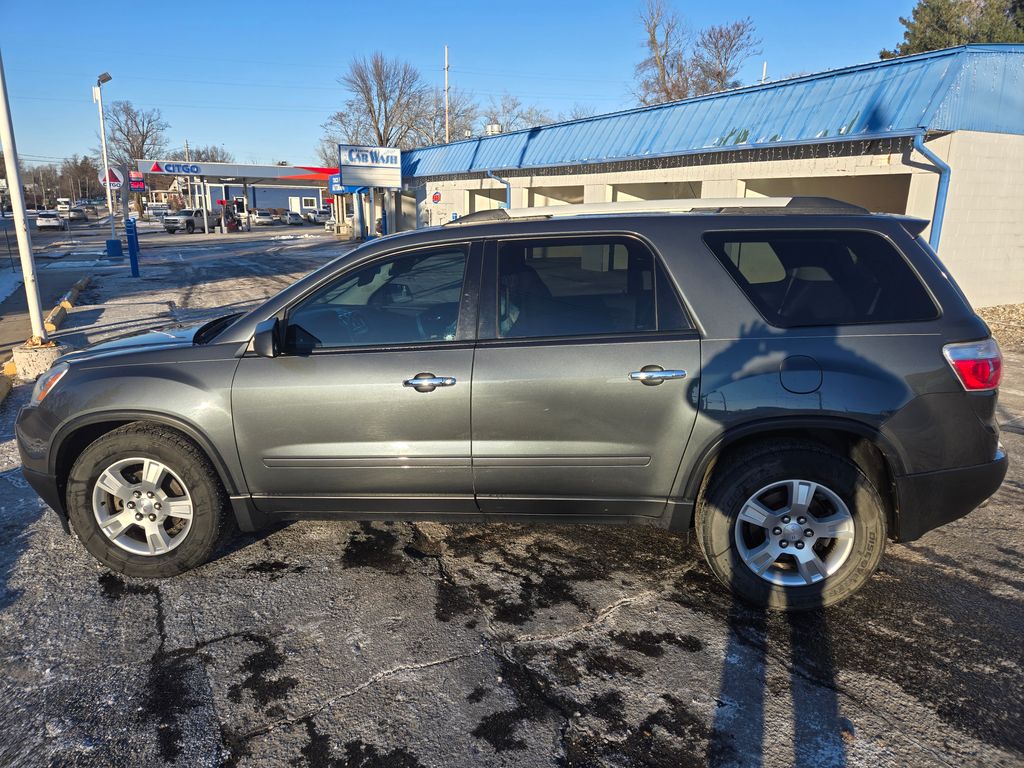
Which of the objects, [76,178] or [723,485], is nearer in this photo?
[723,485]

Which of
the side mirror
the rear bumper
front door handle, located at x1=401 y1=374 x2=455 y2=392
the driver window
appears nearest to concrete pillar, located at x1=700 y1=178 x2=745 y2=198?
the rear bumper

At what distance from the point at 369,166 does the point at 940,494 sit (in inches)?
1040

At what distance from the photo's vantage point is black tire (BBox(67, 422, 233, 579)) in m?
3.50

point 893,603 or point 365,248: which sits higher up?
point 365,248

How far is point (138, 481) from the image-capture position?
11.8 feet

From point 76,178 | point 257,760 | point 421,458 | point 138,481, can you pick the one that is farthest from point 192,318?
point 76,178

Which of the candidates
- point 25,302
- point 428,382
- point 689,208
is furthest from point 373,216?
point 428,382

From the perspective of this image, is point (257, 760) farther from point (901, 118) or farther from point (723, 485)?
point (901, 118)

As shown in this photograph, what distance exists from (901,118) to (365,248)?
32.1ft

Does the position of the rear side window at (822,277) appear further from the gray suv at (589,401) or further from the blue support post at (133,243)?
the blue support post at (133,243)

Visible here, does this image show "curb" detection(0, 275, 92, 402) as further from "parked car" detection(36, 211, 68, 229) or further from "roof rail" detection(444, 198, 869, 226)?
"parked car" detection(36, 211, 68, 229)

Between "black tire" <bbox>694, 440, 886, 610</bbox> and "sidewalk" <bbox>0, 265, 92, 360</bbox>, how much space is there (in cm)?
970

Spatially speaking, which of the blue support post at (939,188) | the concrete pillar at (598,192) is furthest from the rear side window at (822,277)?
the concrete pillar at (598,192)

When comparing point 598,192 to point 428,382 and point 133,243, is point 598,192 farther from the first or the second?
point 428,382
